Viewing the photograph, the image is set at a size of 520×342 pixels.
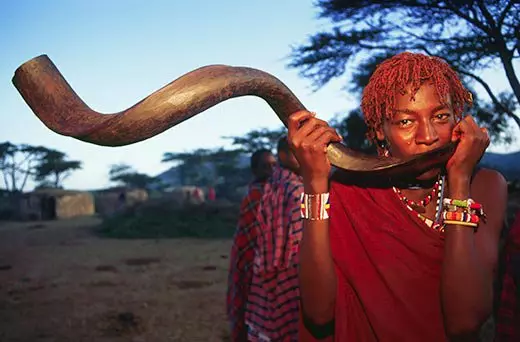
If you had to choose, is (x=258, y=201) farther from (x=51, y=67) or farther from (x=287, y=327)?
(x=51, y=67)

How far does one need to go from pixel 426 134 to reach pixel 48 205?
29.6m

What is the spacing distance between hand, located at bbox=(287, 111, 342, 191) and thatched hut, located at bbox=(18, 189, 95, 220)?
28616 millimetres

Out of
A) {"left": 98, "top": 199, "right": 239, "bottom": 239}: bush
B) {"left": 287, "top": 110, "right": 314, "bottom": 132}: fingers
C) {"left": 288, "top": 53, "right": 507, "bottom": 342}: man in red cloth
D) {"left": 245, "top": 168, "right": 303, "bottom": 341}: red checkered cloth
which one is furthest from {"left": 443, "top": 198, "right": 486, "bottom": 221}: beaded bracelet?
{"left": 98, "top": 199, "right": 239, "bottom": 239}: bush

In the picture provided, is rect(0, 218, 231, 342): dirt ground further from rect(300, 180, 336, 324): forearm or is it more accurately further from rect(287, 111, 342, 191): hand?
rect(287, 111, 342, 191): hand

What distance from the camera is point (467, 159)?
4.47ft

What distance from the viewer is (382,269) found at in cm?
151

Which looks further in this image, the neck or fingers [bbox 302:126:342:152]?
the neck

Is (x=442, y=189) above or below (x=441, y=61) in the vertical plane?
below

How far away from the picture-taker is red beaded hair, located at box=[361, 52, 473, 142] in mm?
1466

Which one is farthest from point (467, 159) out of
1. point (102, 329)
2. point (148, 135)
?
point (102, 329)

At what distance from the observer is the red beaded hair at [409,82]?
1.47 metres

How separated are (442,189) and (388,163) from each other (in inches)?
11.4

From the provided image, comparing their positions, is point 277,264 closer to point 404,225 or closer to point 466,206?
point 404,225

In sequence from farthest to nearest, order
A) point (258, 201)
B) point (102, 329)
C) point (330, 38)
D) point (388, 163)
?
point (330, 38), point (102, 329), point (258, 201), point (388, 163)
